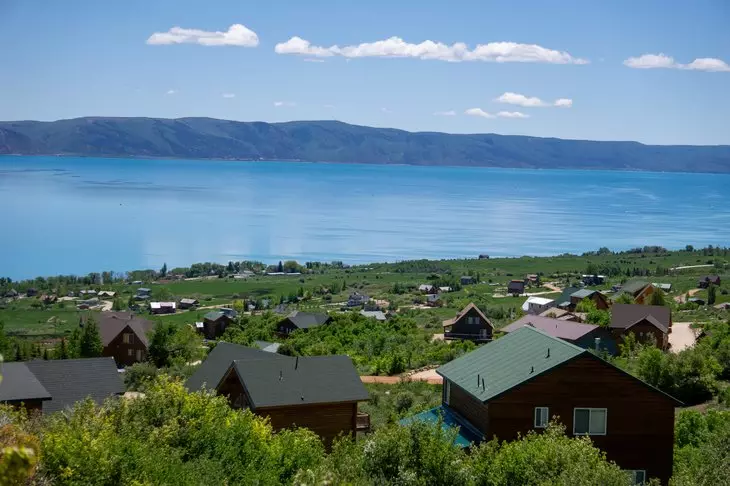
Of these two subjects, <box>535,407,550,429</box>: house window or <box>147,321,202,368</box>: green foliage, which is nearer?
<box>535,407,550,429</box>: house window

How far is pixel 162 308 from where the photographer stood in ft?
261

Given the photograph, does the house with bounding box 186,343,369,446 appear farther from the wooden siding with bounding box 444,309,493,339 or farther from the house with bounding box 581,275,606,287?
the house with bounding box 581,275,606,287

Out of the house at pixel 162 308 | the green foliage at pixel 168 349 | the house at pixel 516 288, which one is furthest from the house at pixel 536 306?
the house at pixel 162 308

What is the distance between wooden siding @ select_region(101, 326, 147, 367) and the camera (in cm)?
4791

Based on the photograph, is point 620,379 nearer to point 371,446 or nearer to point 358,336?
point 371,446

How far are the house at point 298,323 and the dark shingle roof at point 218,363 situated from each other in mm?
27312

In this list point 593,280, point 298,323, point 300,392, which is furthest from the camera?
point 593,280

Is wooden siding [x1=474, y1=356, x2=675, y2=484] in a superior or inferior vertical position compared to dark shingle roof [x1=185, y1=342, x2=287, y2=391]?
superior

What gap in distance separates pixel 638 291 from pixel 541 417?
49.5 m

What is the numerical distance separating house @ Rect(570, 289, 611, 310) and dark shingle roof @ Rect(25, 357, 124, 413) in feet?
123

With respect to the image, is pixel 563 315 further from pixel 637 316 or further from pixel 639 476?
pixel 639 476

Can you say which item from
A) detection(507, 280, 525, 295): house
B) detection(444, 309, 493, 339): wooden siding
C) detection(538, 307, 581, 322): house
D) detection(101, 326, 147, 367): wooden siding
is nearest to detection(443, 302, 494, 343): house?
detection(444, 309, 493, 339): wooden siding

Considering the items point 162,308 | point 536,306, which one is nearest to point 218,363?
point 536,306

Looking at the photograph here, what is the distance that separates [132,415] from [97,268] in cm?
10888
